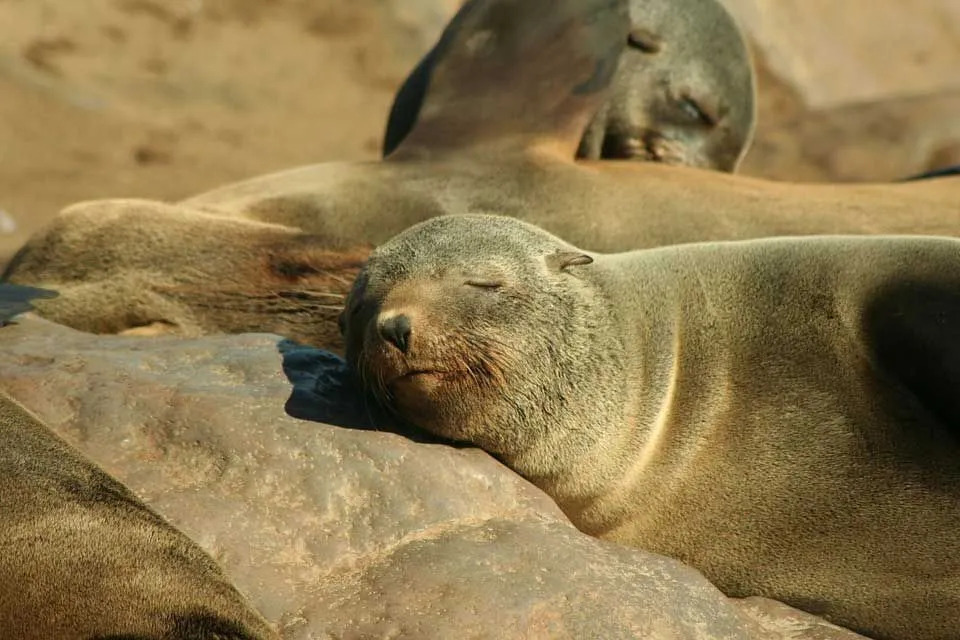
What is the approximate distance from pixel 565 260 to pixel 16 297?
1805 mm

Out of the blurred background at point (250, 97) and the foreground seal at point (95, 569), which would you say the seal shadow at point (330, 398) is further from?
the blurred background at point (250, 97)

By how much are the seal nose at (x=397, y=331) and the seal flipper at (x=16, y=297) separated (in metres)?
1.31

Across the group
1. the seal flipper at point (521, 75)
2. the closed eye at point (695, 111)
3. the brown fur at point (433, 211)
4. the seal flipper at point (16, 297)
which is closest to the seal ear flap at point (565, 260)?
the brown fur at point (433, 211)

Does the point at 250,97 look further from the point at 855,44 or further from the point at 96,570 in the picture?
the point at 96,570

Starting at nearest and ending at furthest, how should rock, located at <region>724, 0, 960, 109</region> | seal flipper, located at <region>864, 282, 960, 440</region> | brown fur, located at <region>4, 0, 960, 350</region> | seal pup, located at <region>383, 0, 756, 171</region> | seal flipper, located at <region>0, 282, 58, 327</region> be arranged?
seal flipper, located at <region>864, 282, 960, 440</region> → seal flipper, located at <region>0, 282, 58, 327</region> → brown fur, located at <region>4, 0, 960, 350</region> → seal pup, located at <region>383, 0, 756, 171</region> → rock, located at <region>724, 0, 960, 109</region>

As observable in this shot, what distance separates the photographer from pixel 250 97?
12.1 meters

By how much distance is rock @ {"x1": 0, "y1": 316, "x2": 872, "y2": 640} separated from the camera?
Answer: 311 centimetres

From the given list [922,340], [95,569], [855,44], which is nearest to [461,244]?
[922,340]

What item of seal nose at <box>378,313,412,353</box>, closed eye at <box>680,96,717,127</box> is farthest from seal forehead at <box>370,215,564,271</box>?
closed eye at <box>680,96,717,127</box>

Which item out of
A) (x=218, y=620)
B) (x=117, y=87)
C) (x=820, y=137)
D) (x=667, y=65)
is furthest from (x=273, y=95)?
(x=218, y=620)

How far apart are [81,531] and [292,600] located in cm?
46

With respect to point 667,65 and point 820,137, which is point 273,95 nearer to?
point 820,137

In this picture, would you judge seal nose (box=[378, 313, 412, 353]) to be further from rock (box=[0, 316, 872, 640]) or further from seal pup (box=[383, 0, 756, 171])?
seal pup (box=[383, 0, 756, 171])

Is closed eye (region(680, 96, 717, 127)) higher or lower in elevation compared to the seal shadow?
higher
